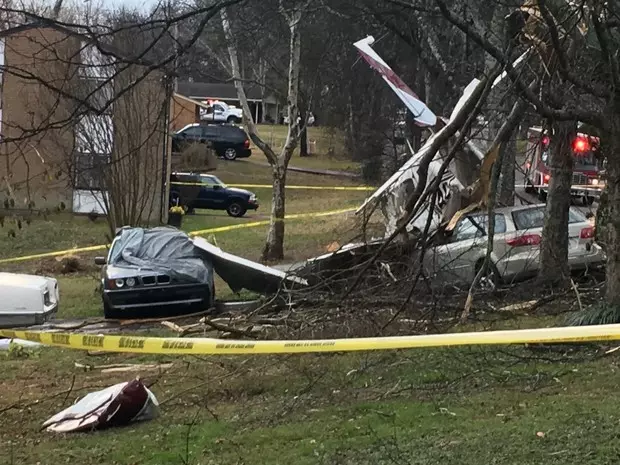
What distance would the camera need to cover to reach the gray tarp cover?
13898 millimetres

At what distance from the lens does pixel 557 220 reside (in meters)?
12.4

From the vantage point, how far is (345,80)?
33.3 m

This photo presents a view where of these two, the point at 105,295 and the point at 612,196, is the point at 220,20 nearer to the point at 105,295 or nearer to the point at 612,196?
the point at 105,295

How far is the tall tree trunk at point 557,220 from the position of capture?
1169cm

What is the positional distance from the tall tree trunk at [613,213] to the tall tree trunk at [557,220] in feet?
11.7

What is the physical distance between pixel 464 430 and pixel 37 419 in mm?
3602

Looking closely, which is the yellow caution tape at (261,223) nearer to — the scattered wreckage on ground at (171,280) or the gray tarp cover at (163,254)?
the gray tarp cover at (163,254)

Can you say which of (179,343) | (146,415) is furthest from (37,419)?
(179,343)

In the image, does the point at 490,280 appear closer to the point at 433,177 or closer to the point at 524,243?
the point at 433,177

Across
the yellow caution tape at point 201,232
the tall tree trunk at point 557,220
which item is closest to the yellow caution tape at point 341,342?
the tall tree trunk at point 557,220

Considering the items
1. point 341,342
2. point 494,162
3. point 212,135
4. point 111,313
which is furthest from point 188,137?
point 341,342

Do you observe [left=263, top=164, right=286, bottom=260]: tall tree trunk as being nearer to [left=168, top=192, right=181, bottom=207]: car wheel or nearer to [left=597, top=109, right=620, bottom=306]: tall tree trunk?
[left=168, top=192, right=181, bottom=207]: car wheel

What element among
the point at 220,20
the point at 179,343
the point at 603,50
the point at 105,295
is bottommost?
the point at 105,295

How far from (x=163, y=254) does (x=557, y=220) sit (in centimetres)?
588
